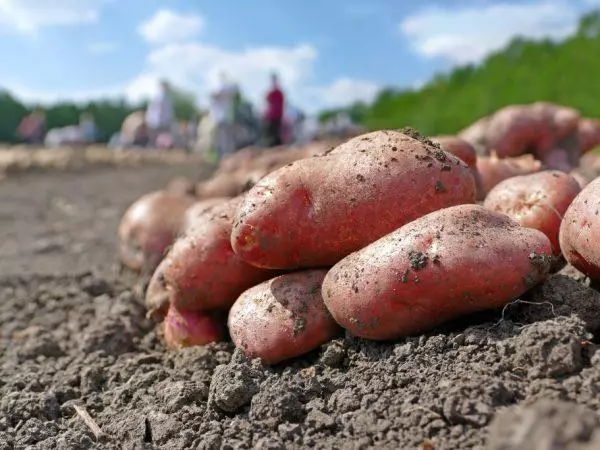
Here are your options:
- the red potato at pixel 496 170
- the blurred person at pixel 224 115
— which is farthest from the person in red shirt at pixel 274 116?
the red potato at pixel 496 170

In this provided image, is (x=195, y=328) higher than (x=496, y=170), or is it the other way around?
(x=496, y=170)

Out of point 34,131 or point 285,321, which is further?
point 34,131

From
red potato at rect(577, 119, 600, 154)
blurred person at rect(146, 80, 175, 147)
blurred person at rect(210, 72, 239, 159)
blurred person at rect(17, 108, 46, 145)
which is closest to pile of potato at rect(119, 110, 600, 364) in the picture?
red potato at rect(577, 119, 600, 154)

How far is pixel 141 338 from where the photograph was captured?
3.20 m

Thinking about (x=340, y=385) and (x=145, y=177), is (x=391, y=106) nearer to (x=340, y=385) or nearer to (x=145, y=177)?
(x=145, y=177)

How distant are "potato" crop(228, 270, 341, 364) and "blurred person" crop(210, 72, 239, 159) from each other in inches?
427

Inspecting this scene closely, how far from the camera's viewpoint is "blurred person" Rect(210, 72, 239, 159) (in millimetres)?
12938

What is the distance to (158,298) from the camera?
3.06m

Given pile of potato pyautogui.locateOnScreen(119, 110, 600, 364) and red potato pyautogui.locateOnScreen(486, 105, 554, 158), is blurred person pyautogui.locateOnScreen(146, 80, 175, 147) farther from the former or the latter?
pile of potato pyautogui.locateOnScreen(119, 110, 600, 364)

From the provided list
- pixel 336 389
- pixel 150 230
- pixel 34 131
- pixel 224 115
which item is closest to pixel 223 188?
pixel 150 230

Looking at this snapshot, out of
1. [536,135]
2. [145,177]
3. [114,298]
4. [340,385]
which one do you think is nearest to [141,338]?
[114,298]

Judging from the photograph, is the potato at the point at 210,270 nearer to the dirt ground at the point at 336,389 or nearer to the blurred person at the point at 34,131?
the dirt ground at the point at 336,389

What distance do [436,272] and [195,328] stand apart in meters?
1.19

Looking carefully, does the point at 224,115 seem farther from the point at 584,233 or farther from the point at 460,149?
the point at 584,233
